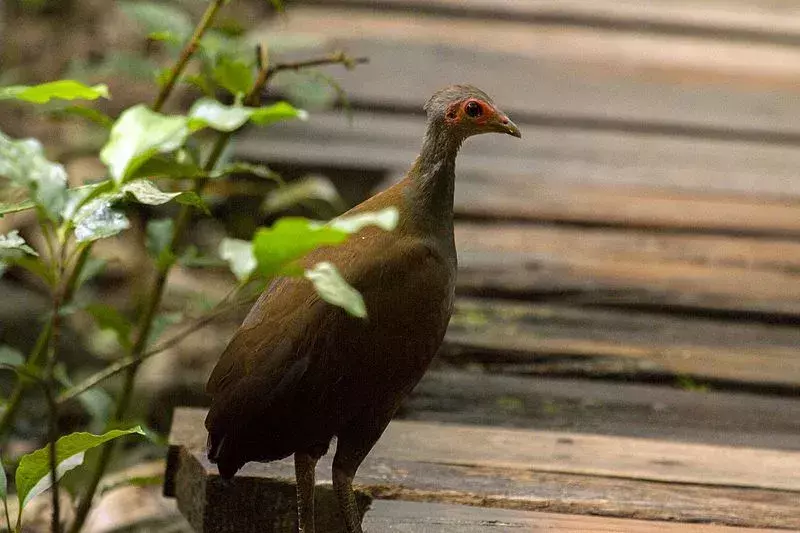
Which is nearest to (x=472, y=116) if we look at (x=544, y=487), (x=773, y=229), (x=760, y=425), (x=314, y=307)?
(x=314, y=307)

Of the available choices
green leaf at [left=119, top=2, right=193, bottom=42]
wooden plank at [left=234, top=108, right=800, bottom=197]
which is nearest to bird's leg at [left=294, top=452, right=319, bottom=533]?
green leaf at [left=119, top=2, right=193, bottom=42]

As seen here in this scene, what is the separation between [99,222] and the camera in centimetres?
174

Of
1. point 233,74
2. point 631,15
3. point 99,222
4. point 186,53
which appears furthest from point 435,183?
point 631,15

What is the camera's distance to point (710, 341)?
3.17 meters

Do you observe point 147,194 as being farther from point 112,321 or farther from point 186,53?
point 112,321

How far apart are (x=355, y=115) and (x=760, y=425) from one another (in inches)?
95.5

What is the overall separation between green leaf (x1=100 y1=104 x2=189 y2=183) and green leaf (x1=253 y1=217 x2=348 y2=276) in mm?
197

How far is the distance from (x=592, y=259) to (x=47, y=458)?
2.11 m

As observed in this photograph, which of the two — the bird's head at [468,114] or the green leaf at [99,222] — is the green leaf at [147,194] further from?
the bird's head at [468,114]

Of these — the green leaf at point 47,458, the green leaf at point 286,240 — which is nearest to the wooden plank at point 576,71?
the green leaf at point 47,458

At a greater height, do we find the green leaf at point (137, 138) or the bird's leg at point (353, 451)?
the green leaf at point (137, 138)

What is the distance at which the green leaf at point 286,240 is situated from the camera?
141 cm

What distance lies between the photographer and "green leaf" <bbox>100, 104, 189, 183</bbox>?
1.54 metres

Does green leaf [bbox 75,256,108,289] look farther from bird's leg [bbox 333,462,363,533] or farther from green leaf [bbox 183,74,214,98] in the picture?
bird's leg [bbox 333,462,363,533]
